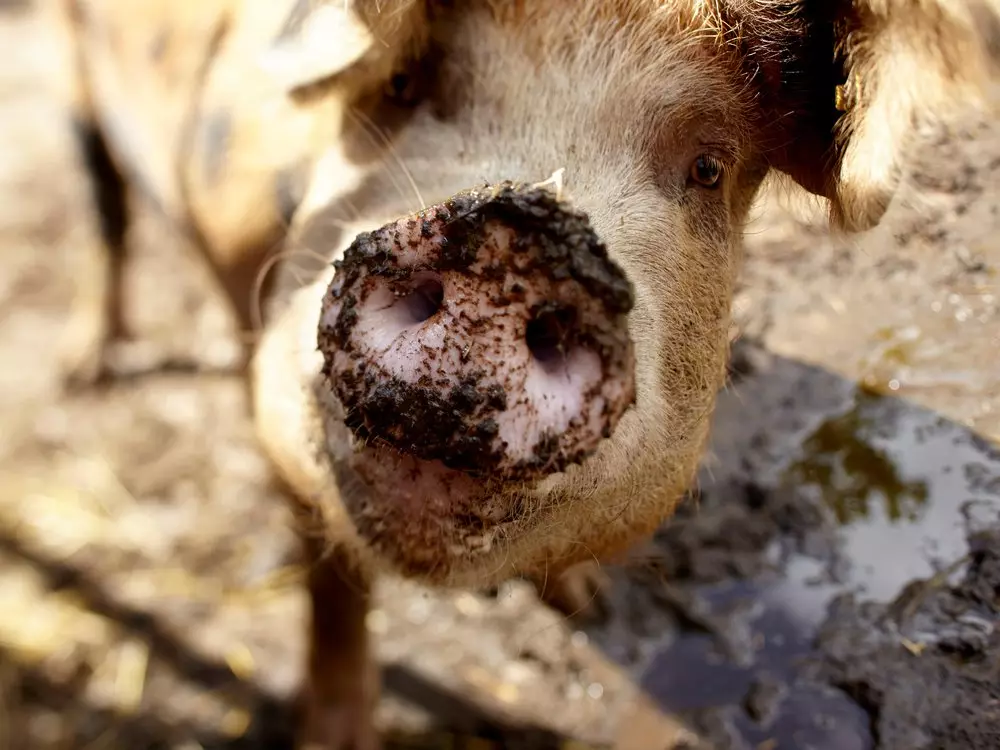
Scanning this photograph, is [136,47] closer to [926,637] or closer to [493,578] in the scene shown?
[493,578]

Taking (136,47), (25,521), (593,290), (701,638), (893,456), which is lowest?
(25,521)

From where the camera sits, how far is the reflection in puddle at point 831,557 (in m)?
1.22

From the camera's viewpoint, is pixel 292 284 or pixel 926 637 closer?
pixel 926 637

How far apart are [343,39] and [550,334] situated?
698 millimetres

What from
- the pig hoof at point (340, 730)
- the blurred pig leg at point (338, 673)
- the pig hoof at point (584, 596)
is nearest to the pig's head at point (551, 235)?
the pig hoof at point (584, 596)

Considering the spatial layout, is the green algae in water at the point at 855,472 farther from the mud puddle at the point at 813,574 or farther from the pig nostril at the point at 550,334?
the pig nostril at the point at 550,334

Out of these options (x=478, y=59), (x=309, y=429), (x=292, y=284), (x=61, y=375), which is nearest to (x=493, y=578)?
(x=309, y=429)

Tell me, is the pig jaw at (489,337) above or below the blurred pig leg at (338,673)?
above

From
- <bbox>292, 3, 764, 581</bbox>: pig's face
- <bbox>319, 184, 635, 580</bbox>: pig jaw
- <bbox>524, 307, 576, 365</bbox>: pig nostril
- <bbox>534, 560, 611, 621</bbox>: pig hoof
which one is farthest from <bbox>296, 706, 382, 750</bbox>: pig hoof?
<bbox>524, 307, 576, 365</bbox>: pig nostril

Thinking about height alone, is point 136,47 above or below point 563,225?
below

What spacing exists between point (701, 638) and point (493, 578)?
772 mm

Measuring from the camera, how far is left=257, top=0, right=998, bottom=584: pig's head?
980 millimetres

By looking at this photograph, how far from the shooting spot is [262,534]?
9.39 feet

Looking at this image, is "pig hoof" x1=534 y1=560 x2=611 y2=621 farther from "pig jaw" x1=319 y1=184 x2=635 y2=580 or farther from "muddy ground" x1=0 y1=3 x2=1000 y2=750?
"pig jaw" x1=319 y1=184 x2=635 y2=580
